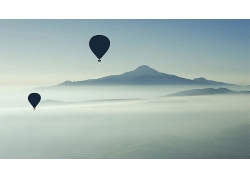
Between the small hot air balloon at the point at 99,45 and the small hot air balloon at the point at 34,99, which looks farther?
the small hot air balloon at the point at 34,99

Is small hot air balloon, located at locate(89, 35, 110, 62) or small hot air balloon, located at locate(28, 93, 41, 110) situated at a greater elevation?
small hot air balloon, located at locate(28, 93, 41, 110)

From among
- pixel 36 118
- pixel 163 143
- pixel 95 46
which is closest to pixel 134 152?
pixel 163 143

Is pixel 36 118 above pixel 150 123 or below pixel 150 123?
above

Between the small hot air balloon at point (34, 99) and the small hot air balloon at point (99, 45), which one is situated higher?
the small hot air balloon at point (34, 99)

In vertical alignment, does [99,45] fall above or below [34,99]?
below

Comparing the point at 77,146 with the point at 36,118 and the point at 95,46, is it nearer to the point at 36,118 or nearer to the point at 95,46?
the point at 95,46

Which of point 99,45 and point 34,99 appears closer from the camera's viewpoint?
point 99,45

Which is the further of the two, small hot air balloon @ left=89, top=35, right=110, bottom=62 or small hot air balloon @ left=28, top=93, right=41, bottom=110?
small hot air balloon @ left=28, top=93, right=41, bottom=110
